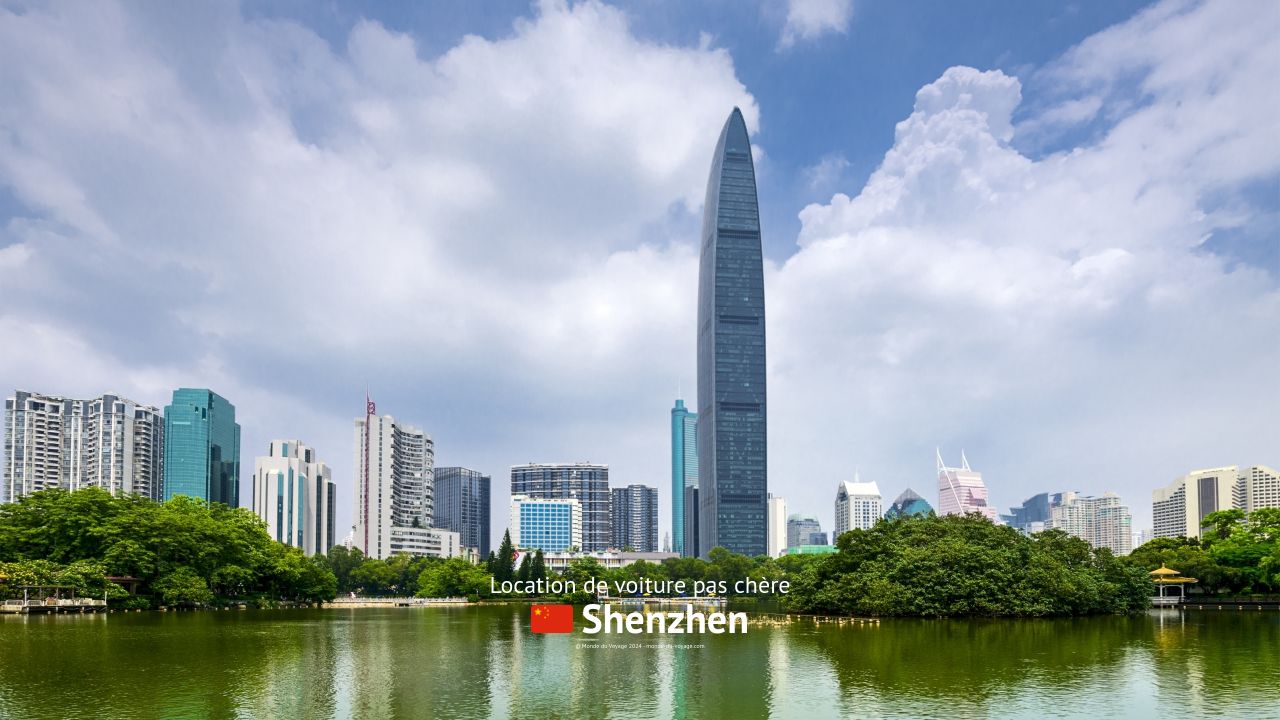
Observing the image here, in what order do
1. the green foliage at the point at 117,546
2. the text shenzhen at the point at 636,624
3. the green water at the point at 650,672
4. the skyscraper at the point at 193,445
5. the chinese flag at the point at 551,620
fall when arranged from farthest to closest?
1. the skyscraper at the point at 193,445
2. the green foliage at the point at 117,546
3. the chinese flag at the point at 551,620
4. the text shenzhen at the point at 636,624
5. the green water at the point at 650,672

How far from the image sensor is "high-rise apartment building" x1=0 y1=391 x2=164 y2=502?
149m

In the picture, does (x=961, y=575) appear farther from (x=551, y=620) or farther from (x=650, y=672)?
(x=650, y=672)

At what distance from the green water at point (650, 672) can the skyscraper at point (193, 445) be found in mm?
125275

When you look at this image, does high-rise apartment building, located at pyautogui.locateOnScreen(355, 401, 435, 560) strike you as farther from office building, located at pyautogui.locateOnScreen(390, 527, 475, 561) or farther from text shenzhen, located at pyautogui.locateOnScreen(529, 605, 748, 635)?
text shenzhen, located at pyautogui.locateOnScreen(529, 605, 748, 635)

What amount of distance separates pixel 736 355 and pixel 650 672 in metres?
159

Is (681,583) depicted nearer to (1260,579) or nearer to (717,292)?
(1260,579)

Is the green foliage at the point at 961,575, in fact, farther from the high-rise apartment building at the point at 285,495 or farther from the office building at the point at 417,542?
the high-rise apartment building at the point at 285,495

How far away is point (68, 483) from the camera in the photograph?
493 ft

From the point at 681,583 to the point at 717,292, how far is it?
84993mm

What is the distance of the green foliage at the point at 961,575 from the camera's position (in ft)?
178

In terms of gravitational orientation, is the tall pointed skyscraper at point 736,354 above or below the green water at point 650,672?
above

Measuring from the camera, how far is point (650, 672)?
104 ft

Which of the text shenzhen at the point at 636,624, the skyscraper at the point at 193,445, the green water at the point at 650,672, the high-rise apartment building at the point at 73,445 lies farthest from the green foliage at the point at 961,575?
the skyscraper at the point at 193,445

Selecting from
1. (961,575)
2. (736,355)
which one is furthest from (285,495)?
(961,575)
